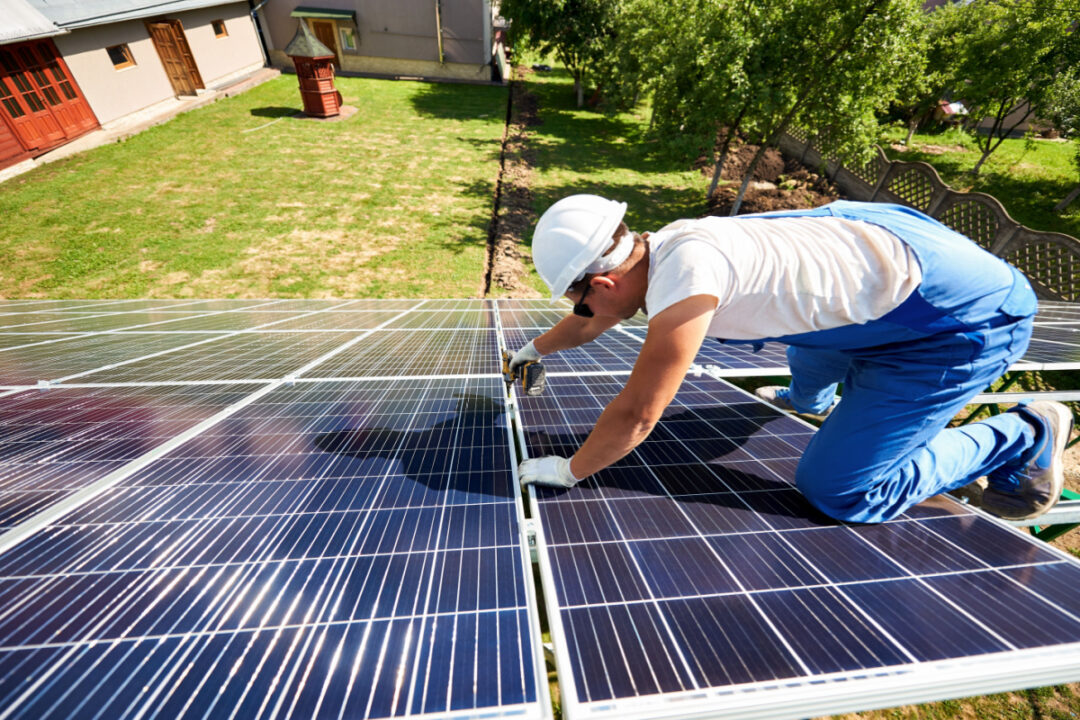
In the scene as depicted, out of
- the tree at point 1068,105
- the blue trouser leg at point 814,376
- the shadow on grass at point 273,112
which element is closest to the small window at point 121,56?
the shadow on grass at point 273,112

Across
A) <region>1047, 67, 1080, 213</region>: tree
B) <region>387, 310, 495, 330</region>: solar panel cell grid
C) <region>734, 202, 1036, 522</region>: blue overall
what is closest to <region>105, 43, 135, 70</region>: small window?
<region>387, 310, 495, 330</region>: solar panel cell grid

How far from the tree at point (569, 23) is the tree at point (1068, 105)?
61.7ft

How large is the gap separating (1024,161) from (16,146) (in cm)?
4159

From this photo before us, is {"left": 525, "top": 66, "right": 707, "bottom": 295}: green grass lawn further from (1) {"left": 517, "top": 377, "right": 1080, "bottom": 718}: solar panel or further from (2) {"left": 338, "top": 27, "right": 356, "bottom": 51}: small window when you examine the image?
(2) {"left": 338, "top": 27, "right": 356, "bottom": 51}: small window

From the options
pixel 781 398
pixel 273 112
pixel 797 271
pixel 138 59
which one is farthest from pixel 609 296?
pixel 138 59

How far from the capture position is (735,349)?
582 cm

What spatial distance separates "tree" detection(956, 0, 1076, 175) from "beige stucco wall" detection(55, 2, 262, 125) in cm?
3562

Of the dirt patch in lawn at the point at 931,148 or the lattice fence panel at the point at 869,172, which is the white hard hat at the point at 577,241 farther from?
the dirt patch in lawn at the point at 931,148

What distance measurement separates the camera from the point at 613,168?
19.2 metres

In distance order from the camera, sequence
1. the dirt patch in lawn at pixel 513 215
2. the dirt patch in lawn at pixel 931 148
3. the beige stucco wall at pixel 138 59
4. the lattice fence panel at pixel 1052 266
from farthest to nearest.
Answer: the dirt patch in lawn at pixel 931 148 → the beige stucco wall at pixel 138 59 → the dirt patch in lawn at pixel 513 215 → the lattice fence panel at pixel 1052 266

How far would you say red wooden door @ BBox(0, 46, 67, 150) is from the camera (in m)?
15.1

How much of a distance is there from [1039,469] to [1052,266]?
11.1 m

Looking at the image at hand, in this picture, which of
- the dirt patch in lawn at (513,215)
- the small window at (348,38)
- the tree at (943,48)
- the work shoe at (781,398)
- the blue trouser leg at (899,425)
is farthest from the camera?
the small window at (348,38)

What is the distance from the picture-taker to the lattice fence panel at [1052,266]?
30.8 feet
